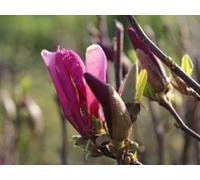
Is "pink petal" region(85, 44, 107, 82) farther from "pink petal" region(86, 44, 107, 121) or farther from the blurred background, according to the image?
the blurred background

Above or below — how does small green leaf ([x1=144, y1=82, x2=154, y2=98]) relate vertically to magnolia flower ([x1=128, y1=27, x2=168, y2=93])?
below

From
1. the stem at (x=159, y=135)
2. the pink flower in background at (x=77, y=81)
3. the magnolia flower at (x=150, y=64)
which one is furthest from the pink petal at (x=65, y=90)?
the stem at (x=159, y=135)

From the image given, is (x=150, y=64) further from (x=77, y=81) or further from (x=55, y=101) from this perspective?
(x=55, y=101)

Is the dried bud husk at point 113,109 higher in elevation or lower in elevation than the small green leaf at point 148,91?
lower

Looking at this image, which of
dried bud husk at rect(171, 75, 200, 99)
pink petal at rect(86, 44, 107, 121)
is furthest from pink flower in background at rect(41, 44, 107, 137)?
dried bud husk at rect(171, 75, 200, 99)

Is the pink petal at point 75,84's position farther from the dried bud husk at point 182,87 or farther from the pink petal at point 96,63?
the dried bud husk at point 182,87

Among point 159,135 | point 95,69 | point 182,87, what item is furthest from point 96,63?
point 159,135
